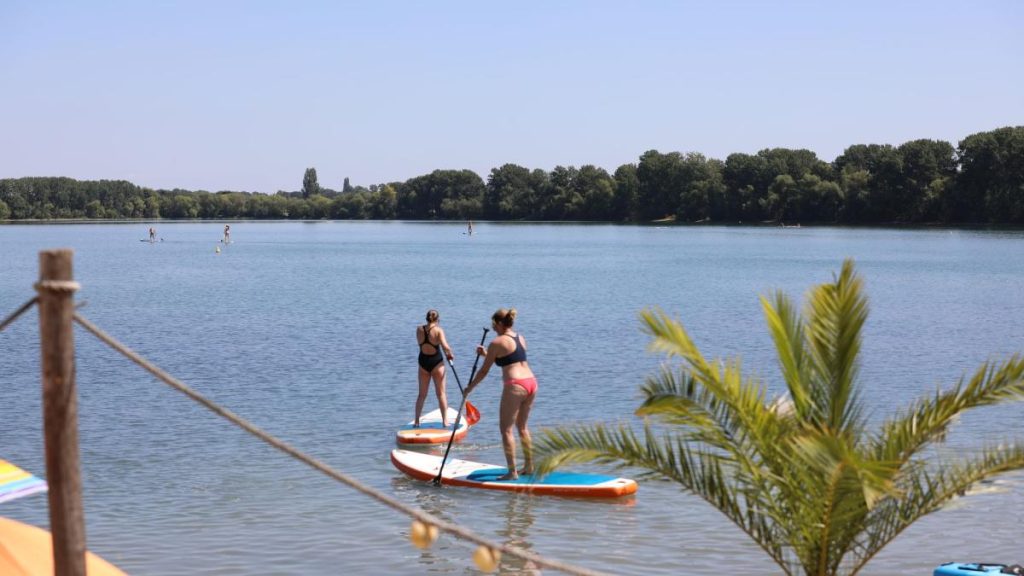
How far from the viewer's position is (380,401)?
69.7ft

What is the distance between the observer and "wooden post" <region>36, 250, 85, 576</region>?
19.6 ft

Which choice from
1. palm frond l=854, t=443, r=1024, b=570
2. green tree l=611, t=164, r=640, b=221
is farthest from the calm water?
green tree l=611, t=164, r=640, b=221

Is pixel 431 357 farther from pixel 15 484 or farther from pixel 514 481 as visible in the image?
pixel 15 484

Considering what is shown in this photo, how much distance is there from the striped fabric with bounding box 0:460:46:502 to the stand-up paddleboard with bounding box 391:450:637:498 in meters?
4.88

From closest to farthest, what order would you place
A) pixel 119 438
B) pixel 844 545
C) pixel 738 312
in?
pixel 844 545 → pixel 119 438 → pixel 738 312

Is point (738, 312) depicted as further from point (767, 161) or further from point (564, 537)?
point (767, 161)

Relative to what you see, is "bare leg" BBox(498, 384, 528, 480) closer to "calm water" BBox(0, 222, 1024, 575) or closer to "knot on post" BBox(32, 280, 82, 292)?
"calm water" BBox(0, 222, 1024, 575)

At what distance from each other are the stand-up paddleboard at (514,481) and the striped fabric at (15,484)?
16.0 ft

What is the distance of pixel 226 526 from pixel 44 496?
2847mm

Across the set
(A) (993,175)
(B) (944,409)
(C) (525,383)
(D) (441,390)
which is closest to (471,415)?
(D) (441,390)

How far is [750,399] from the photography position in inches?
316

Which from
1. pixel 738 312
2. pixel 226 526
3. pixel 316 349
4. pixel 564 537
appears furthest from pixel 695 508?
pixel 738 312

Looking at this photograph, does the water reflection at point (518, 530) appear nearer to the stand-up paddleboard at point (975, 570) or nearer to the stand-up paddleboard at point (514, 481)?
the stand-up paddleboard at point (514, 481)

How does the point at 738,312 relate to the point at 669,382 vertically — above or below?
below
